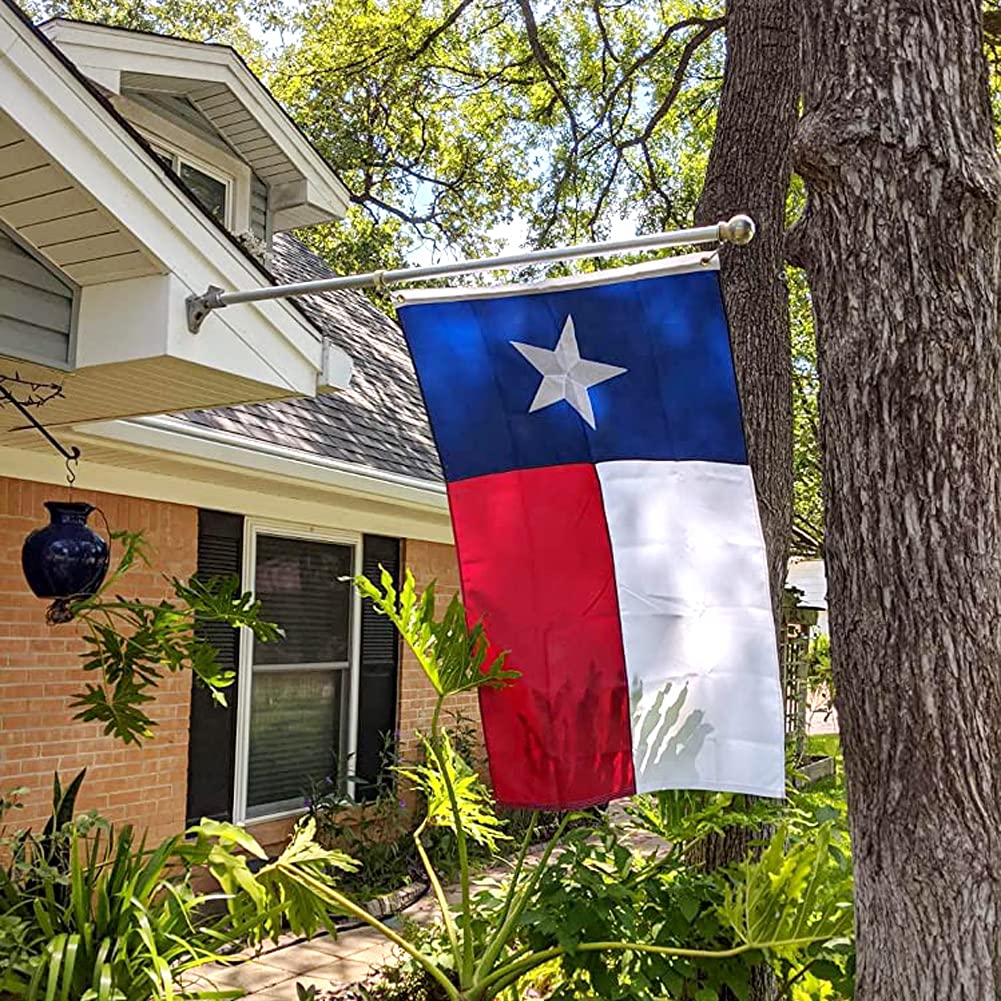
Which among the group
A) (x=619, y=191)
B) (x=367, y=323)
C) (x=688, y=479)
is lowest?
(x=688, y=479)

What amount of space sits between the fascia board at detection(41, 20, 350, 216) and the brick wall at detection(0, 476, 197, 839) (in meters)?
2.75

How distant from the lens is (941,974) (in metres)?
2.93

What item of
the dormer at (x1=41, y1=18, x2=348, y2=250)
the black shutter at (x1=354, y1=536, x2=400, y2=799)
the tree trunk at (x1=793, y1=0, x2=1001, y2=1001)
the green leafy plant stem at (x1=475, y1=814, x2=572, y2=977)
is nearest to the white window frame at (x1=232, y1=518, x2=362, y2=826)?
the black shutter at (x1=354, y1=536, x2=400, y2=799)

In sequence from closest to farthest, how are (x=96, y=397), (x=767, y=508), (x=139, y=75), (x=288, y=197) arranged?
(x=96, y=397) < (x=767, y=508) < (x=139, y=75) < (x=288, y=197)

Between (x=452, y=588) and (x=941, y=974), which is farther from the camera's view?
(x=452, y=588)

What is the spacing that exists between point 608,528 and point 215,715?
454cm

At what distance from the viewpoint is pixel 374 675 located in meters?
8.94

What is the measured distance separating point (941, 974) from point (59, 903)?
12.4 feet

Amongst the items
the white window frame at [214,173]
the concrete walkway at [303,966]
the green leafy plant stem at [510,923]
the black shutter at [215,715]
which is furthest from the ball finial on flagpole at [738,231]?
the white window frame at [214,173]

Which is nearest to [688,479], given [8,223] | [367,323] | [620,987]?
[620,987]

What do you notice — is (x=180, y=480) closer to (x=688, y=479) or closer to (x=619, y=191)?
(x=688, y=479)

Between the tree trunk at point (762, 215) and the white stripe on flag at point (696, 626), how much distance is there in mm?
1943

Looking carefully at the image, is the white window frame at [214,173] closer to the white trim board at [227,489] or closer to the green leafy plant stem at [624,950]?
the white trim board at [227,489]

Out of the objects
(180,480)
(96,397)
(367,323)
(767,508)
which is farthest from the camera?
(367,323)
